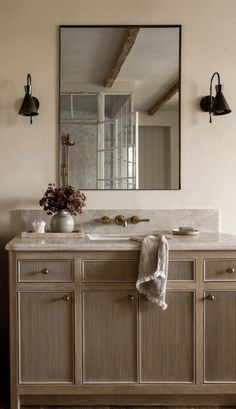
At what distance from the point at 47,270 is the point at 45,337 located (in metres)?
0.36

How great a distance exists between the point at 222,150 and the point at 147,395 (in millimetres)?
1616

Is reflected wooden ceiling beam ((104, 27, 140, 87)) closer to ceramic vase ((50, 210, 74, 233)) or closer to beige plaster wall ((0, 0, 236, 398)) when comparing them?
Answer: beige plaster wall ((0, 0, 236, 398))

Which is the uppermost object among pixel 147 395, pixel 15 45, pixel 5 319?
pixel 15 45

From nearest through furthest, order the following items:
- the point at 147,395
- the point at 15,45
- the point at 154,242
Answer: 1. the point at 154,242
2. the point at 147,395
3. the point at 15,45

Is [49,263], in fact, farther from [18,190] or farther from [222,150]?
[222,150]

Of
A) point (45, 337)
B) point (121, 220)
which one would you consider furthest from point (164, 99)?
point (45, 337)

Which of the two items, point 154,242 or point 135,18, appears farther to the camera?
point 135,18

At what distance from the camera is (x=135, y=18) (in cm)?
279

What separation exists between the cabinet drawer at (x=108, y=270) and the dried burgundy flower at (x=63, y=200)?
469 millimetres

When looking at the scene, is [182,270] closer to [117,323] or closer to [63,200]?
[117,323]

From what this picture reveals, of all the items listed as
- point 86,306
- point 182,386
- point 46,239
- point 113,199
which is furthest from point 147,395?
point 113,199

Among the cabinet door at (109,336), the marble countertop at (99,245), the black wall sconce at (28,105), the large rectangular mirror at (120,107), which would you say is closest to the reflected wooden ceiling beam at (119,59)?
the large rectangular mirror at (120,107)

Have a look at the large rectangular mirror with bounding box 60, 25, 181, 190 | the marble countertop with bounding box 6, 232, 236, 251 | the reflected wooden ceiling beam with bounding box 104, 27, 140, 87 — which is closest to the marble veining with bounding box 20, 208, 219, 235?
the large rectangular mirror with bounding box 60, 25, 181, 190

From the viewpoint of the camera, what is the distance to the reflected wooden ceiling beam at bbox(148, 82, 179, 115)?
2789mm
